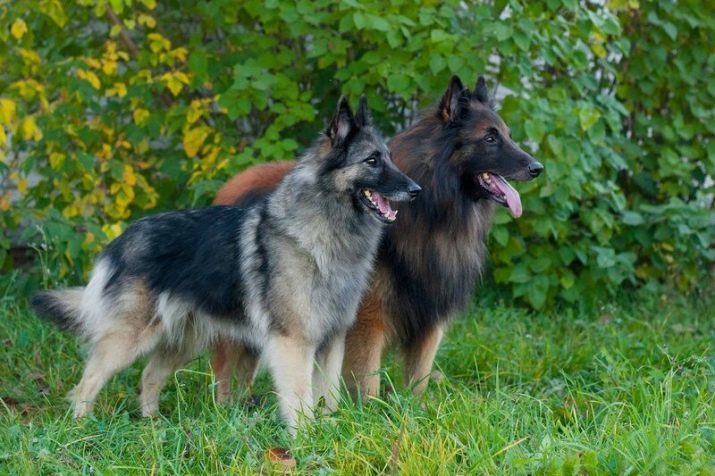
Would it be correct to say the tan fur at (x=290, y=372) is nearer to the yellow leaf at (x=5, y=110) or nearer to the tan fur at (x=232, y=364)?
the tan fur at (x=232, y=364)

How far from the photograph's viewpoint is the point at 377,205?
4562mm

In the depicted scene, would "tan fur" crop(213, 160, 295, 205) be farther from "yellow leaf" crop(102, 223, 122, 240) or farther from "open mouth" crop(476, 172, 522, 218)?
"yellow leaf" crop(102, 223, 122, 240)

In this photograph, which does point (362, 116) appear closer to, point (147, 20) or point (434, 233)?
point (434, 233)

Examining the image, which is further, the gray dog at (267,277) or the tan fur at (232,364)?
the tan fur at (232,364)

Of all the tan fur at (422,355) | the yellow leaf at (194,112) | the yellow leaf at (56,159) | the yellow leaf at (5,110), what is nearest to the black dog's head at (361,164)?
the tan fur at (422,355)

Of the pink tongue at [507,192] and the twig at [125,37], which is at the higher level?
the pink tongue at [507,192]

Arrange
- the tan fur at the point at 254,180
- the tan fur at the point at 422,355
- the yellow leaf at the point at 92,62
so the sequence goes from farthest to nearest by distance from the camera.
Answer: the yellow leaf at the point at 92,62, the tan fur at the point at 254,180, the tan fur at the point at 422,355

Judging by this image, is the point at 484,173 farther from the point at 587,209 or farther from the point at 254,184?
the point at 587,209

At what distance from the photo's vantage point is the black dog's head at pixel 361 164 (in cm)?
450

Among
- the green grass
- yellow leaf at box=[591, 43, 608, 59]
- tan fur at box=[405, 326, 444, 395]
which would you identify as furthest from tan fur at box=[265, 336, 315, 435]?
yellow leaf at box=[591, 43, 608, 59]

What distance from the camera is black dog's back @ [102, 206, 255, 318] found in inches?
191

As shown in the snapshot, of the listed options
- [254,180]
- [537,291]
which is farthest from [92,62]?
[537,291]

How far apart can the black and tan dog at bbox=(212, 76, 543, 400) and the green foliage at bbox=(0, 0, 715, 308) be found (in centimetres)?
129

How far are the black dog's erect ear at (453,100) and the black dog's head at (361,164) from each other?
1.74 feet
